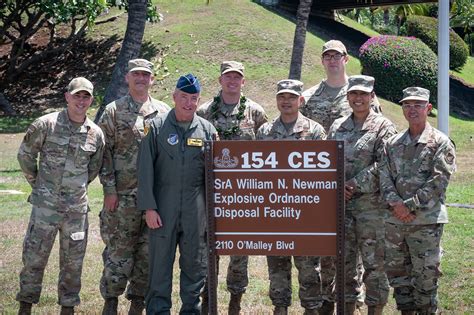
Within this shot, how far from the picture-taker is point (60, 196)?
6.36m

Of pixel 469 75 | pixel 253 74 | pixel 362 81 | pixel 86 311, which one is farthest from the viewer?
pixel 469 75

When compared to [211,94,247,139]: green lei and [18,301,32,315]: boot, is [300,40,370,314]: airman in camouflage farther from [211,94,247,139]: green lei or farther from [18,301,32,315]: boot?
[18,301,32,315]: boot

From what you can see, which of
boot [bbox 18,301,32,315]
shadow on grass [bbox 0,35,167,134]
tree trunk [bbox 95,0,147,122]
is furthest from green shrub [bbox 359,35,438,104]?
boot [bbox 18,301,32,315]

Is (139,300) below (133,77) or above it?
below

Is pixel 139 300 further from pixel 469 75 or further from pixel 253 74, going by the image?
pixel 469 75

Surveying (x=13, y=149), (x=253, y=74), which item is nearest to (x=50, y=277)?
(x=13, y=149)

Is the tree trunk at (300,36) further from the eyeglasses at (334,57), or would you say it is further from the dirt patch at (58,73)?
the eyeglasses at (334,57)

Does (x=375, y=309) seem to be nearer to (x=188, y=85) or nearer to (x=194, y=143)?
(x=194, y=143)

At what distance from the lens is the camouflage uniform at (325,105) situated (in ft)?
23.2

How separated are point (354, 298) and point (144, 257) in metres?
1.92

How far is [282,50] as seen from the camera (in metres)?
25.4

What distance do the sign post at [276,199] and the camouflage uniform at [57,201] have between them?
134cm

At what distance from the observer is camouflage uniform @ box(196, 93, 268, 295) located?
273 inches

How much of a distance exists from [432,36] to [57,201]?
28.5 m
